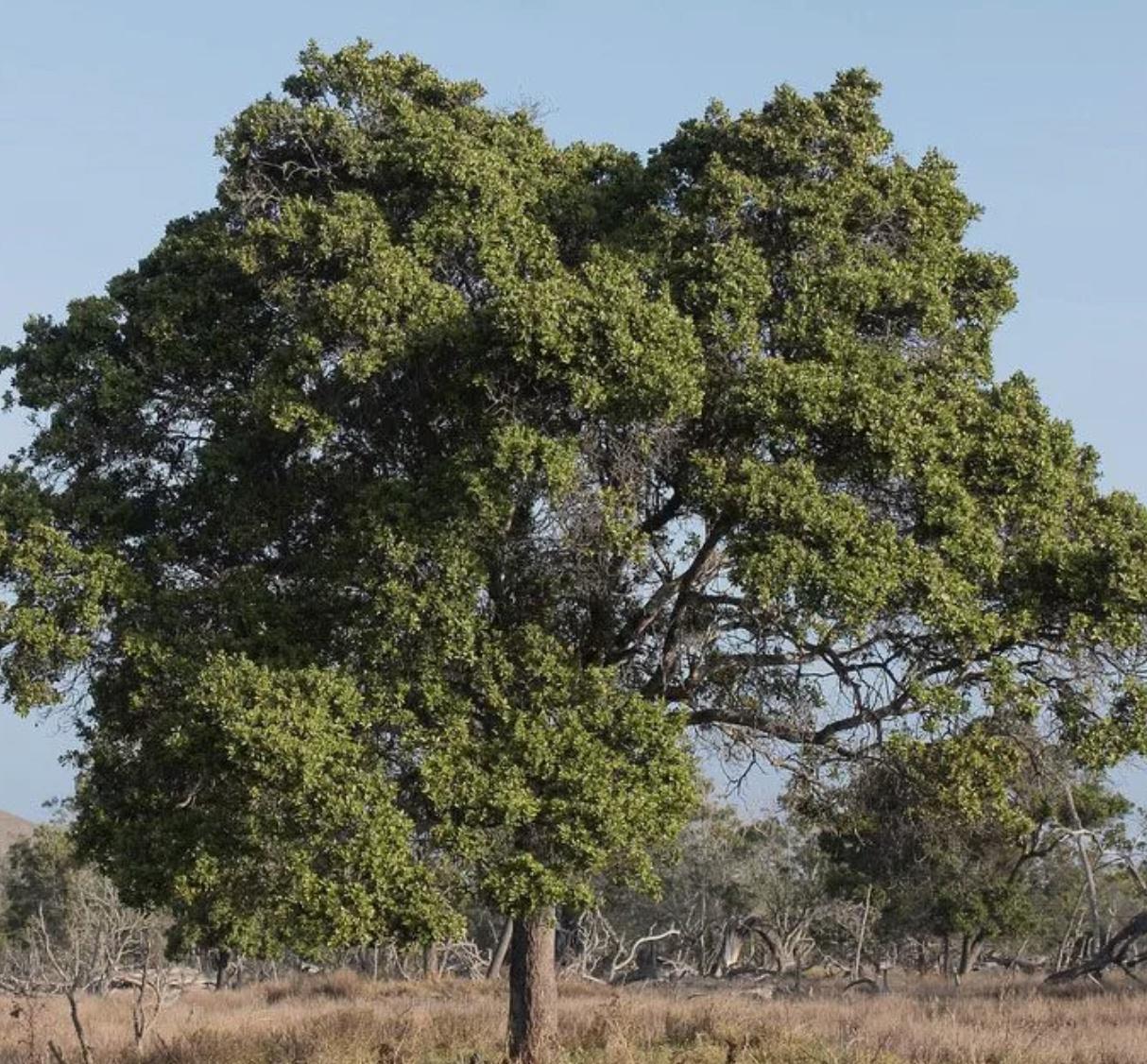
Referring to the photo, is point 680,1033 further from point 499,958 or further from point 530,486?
point 499,958

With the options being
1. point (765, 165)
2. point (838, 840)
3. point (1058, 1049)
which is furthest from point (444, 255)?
point (838, 840)

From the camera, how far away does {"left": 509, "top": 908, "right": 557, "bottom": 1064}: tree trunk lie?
16250mm

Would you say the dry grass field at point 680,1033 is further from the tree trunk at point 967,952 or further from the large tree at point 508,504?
the tree trunk at point 967,952

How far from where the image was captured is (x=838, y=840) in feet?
142

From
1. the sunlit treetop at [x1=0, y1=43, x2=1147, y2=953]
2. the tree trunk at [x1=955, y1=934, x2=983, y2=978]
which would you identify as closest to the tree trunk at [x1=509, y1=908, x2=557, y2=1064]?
the sunlit treetop at [x1=0, y1=43, x2=1147, y2=953]

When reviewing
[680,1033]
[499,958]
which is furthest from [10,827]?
[680,1033]

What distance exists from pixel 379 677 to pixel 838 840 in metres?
31.5

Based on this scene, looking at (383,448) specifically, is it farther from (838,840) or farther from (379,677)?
(838,840)

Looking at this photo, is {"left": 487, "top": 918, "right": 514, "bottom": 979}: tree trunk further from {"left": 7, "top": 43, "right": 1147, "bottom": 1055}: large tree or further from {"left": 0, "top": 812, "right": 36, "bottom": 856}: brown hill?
{"left": 0, "top": 812, "right": 36, "bottom": 856}: brown hill

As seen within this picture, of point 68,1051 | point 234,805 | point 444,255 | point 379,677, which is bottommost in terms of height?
point 68,1051

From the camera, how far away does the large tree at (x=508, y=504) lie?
13742 millimetres

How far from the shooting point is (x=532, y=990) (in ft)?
53.9

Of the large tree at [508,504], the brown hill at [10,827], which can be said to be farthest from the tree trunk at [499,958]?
the brown hill at [10,827]

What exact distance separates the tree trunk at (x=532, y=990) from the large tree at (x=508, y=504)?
0.23 feet
